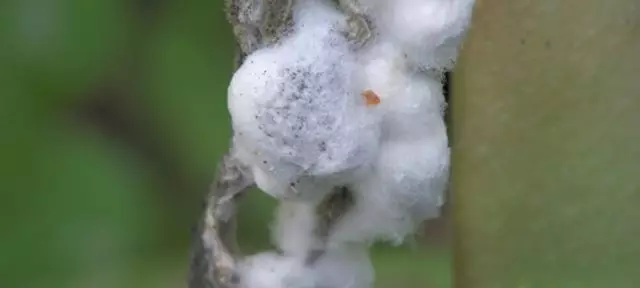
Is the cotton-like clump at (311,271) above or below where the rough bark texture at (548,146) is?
below

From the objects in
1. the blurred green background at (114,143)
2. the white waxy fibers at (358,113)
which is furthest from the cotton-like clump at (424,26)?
the blurred green background at (114,143)

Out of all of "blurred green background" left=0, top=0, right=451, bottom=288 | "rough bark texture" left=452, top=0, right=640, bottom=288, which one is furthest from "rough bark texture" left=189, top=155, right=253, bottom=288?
"blurred green background" left=0, top=0, right=451, bottom=288

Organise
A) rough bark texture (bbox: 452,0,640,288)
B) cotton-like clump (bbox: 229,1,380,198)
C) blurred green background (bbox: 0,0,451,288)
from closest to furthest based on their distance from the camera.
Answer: cotton-like clump (bbox: 229,1,380,198), rough bark texture (bbox: 452,0,640,288), blurred green background (bbox: 0,0,451,288)

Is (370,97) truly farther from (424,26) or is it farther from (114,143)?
(114,143)

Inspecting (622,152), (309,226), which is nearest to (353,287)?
(309,226)

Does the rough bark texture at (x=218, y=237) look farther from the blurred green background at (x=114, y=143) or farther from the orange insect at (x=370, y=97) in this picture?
the blurred green background at (x=114, y=143)

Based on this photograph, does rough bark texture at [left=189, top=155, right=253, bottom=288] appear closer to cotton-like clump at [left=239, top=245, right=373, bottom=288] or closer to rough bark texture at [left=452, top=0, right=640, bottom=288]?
cotton-like clump at [left=239, top=245, right=373, bottom=288]

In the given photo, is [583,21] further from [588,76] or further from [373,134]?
[373,134]
